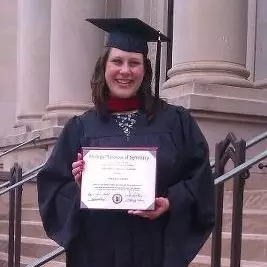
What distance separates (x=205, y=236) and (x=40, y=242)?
5163 mm

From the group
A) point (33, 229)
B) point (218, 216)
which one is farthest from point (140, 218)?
point (33, 229)

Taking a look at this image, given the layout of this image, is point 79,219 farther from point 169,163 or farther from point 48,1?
point 48,1

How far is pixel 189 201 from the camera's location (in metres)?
2.82

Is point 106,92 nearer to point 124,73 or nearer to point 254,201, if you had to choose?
point 124,73

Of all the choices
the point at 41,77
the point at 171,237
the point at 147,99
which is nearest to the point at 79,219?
the point at 171,237

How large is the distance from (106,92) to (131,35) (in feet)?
0.92

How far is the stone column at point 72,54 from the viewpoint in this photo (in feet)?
34.9

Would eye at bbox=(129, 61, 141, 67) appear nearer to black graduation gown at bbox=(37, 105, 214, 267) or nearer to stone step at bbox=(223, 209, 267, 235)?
black graduation gown at bbox=(37, 105, 214, 267)

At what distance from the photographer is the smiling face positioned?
2936mm

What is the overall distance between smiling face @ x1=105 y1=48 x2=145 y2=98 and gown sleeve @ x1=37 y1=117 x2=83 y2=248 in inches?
8.7

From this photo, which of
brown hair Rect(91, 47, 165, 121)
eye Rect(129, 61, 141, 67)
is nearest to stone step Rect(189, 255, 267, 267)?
brown hair Rect(91, 47, 165, 121)

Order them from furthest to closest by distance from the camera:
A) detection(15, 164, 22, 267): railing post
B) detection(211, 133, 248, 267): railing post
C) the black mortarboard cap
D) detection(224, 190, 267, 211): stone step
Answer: detection(15, 164, 22, 267): railing post
detection(224, 190, 267, 211): stone step
detection(211, 133, 248, 267): railing post
the black mortarboard cap

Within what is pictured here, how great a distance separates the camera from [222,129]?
8.05 meters

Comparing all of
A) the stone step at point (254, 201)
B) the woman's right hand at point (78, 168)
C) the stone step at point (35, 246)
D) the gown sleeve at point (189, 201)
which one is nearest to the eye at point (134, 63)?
the gown sleeve at point (189, 201)
